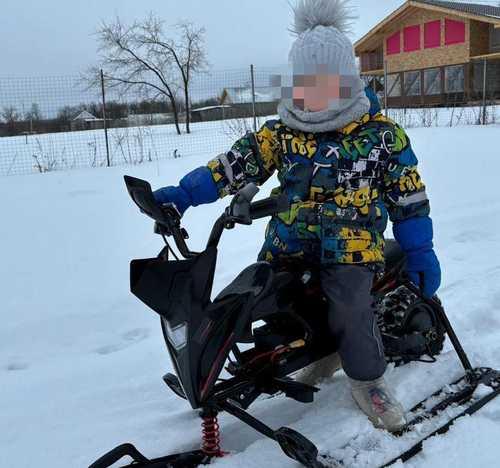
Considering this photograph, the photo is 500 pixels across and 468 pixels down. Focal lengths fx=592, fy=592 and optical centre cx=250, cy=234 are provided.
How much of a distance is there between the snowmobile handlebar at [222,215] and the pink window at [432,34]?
29.2m

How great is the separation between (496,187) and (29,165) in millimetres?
7391

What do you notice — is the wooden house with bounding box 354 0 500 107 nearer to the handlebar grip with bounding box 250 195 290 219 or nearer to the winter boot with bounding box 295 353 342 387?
the winter boot with bounding box 295 353 342 387

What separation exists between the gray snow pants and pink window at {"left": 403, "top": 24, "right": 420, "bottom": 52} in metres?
29.5

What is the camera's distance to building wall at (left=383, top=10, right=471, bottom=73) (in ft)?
89.0

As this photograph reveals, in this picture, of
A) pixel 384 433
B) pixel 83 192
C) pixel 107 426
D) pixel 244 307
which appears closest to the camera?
pixel 244 307

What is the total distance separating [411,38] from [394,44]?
1.28 meters

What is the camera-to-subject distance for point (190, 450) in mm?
2346

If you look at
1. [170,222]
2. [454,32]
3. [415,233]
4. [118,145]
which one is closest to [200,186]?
[170,222]

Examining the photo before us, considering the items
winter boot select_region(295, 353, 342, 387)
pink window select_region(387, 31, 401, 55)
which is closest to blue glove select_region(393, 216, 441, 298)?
winter boot select_region(295, 353, 342, 387)

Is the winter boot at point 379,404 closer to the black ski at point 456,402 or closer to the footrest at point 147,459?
the black ski at point 456,402

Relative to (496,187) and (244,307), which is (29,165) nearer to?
(496,187)

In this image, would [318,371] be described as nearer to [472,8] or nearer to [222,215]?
[222,215]

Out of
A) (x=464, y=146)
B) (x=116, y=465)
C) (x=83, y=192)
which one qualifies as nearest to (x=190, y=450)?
(x=116, y=465)

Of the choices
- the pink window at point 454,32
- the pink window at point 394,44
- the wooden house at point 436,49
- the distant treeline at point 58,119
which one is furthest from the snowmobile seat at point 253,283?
the pink window at point 394,44
